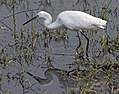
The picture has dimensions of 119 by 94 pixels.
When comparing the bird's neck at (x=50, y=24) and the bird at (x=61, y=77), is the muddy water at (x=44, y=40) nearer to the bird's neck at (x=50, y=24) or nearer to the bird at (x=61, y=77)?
the bird at (x=61, y=77)

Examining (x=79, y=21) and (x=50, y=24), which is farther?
(x=50, y=24)

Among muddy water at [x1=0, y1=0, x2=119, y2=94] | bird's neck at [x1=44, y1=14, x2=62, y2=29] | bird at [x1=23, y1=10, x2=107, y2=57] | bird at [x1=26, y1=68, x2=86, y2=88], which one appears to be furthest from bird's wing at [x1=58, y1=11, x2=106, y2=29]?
bird at [x1=26, y1=68, x2=86, y2=88]

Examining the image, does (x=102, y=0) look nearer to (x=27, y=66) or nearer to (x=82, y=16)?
(x=82, y=16)

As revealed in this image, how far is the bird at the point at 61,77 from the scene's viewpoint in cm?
624

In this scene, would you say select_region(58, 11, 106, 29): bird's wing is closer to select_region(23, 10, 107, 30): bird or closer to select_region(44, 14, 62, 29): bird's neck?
select_region(23, 10, 107, 30): bird

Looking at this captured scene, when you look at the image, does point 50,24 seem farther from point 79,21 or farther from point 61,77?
point 61,77

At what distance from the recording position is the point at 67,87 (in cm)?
615

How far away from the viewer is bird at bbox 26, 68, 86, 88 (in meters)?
6.24

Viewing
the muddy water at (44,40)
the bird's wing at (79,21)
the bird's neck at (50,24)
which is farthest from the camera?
the bird's neck at (50,24)

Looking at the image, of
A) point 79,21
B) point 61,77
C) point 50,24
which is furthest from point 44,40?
point 61,77

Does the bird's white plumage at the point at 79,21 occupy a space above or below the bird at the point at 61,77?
above

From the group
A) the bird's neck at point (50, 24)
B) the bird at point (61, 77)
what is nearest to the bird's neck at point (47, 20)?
the bird's neck at point (50, 24)

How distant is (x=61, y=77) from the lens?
21.5ft

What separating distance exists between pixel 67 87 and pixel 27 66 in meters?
0.84
